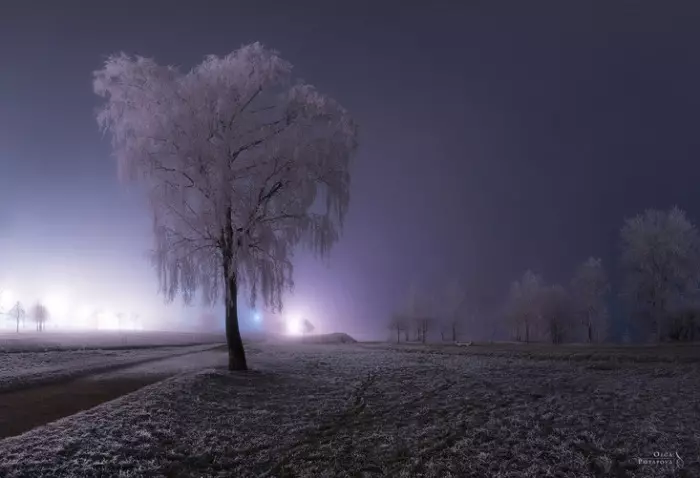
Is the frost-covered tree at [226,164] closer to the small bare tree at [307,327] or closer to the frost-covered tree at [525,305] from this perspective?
the frost-covered tree at [525,305]

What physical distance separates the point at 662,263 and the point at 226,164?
5868cm

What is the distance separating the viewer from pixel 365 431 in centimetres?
1346

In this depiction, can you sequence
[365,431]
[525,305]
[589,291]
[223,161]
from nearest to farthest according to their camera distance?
[365,431]
[223,161]
[589,291]
[525,305]

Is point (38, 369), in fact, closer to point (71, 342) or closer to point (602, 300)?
point (71, 342)

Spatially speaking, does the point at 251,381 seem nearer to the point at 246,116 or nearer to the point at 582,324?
the point at 246,116

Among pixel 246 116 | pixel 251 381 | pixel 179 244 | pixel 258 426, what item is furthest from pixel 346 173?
pixel 258 426

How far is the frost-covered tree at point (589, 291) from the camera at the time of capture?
6788 cm

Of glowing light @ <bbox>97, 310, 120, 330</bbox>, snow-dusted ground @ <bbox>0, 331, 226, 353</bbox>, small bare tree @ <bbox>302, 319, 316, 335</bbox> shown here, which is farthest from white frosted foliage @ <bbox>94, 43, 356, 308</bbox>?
glowing light @ <bbox>97, 310, 120, 330</bbox>

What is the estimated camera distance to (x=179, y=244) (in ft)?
73.7

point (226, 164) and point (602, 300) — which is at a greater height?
point (226, 164)

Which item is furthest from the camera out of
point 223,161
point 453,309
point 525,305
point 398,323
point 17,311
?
point 17,311

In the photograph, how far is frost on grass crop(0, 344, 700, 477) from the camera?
10547 millimetres

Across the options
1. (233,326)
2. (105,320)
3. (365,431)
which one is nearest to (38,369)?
(233,326)

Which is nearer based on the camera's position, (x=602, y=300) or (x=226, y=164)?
(x=226, y=164)
